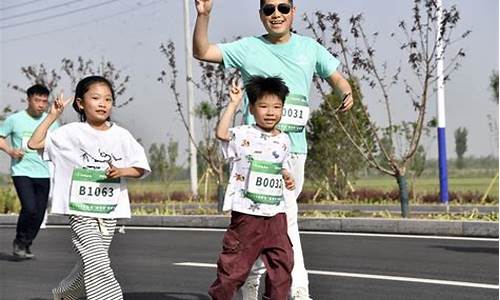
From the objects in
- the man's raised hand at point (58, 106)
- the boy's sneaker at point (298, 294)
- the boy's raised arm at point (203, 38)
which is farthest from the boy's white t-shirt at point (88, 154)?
the boy's sneaker at point (298, 294)

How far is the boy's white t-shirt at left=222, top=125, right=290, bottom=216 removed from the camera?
5.36 m

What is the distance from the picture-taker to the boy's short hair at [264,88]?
5.41 meters

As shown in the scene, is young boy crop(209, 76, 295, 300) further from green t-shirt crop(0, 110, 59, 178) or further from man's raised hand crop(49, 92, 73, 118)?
green t-shirt crop(0, 110, 59, 178)

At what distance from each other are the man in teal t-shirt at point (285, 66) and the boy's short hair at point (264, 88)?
0.51 feet

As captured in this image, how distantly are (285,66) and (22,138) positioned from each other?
428 cm

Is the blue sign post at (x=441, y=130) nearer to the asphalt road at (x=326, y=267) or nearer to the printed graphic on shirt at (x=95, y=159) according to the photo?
the asphalt road at (x=326, y=267)

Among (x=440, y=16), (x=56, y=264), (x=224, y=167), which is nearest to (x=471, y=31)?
(x=440, y=16)

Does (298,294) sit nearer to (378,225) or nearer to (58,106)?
(58,106)

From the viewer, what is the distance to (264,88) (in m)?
5.41

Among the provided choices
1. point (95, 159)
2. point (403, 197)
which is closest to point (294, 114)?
point (95, 159)

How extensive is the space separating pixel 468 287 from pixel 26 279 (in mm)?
3463

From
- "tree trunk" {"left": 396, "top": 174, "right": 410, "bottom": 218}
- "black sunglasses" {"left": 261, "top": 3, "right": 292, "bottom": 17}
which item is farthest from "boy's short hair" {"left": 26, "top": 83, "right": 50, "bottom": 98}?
"tree trunk" {"left": 396, "top": 174, "right": 410, "bottom": 218}

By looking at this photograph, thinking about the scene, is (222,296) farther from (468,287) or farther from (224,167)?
(224,167)

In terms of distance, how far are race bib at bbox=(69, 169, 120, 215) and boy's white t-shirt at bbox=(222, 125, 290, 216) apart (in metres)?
0.70
